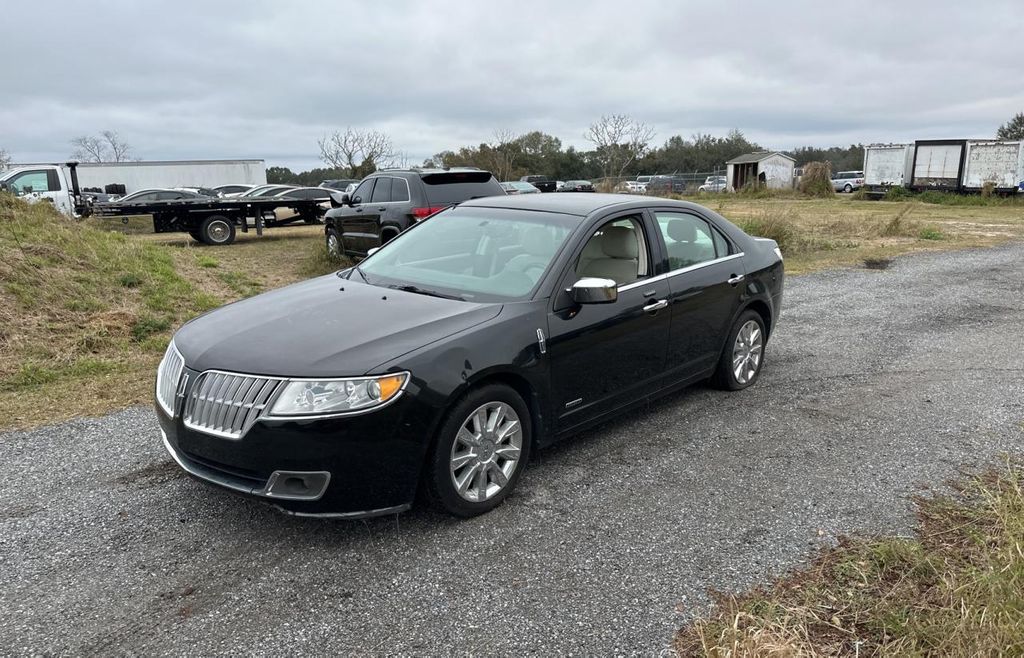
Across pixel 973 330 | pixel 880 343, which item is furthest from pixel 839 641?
pixel 973 330

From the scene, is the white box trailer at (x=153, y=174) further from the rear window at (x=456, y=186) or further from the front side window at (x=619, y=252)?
the front side window at (x=619, y=252)

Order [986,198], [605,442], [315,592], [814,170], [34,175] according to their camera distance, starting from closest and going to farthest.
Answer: [315,592] < [605,442] < [34,175] < [986,198] < [814,170]

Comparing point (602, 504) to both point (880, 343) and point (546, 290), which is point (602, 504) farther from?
point (880, 343)

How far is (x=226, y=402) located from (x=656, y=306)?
2.54 m

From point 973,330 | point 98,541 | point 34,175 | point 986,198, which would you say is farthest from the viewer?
point 986,198

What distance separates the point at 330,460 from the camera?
3.02 meters

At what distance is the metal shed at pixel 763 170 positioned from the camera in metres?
46.3

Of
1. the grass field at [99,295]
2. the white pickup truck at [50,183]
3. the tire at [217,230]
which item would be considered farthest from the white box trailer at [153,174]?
the grass field at [99,295]

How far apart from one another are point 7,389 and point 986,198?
121 feet

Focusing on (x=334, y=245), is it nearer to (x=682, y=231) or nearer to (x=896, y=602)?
(x=682, y=231)

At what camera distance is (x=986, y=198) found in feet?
105

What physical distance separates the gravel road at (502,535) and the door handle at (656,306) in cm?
82

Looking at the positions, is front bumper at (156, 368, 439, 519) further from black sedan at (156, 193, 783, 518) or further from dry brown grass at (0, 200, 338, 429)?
dry brown grass at (0, 200, 338, 429)

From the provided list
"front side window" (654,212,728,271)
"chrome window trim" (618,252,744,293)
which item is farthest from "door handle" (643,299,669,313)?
"front side window" (654,212,728,271)
